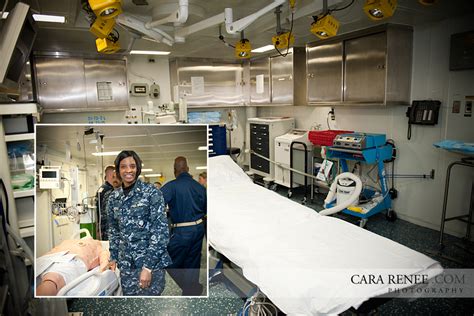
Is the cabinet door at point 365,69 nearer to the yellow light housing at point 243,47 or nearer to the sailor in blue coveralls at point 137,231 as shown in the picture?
the yellow light housing at point 243,47

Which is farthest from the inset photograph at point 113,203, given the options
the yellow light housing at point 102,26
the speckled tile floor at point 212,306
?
the yellow light housing at point 102,26

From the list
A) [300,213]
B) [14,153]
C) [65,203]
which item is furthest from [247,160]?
[65,203]

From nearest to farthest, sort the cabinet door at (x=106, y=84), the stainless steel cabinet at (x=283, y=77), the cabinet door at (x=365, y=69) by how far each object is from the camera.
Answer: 1. the cabinet door at (x=365, y=69)
2. the cabinet door at (x=106, y=84)
3. the stainless steel cabinet at (x=283, y=77)

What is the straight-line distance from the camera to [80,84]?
523 centimetres

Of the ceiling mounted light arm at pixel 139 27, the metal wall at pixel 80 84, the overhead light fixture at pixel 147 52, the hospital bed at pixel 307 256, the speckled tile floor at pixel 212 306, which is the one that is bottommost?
the speckled tile floor at pixel 212 306

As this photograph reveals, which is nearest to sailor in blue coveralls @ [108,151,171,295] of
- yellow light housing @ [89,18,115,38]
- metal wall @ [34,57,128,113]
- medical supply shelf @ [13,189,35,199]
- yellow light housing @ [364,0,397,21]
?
medical supply shelf @ [13,189,35,199]

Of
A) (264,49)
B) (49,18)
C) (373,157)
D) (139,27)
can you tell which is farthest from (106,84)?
(373,157)

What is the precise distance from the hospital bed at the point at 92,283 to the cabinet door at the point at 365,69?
13.3ft

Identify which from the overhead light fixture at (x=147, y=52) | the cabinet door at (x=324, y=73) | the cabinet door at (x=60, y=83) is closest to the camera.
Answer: the cabinet door at (x=324, y=73)

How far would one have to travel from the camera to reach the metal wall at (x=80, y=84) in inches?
197

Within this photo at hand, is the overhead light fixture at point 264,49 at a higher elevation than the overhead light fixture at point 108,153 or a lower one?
higher

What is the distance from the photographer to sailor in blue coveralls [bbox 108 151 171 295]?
1.07m

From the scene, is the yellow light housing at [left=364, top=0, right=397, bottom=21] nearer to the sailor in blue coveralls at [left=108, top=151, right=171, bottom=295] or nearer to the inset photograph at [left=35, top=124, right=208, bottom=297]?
the inset photograph at [left=35, top=124, right=208, bottom=297]

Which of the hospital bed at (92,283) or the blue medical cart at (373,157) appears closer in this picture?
the hospital bed at (92,283)
